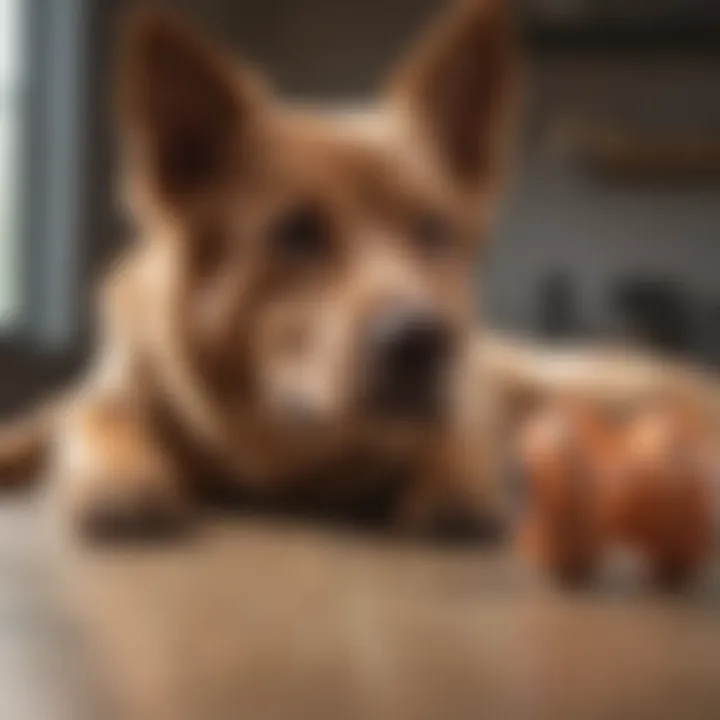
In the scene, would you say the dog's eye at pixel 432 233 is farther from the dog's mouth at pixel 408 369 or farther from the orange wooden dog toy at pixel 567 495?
the orange wooden dog toy at pixel 567 495

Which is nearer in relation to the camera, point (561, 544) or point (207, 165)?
point (561, 544)

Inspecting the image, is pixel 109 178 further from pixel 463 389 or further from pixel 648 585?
pixel 648 585

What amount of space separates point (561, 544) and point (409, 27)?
48.1 inches

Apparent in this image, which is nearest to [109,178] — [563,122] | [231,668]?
[563,122]

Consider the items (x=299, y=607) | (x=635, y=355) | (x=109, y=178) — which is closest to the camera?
(x=299, y=607)

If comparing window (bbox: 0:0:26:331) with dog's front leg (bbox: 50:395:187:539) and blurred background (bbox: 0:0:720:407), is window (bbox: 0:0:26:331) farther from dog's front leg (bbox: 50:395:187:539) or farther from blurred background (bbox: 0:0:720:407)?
dog's front leg (bbox: 50:395:187:539)

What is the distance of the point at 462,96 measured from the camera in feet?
3.72

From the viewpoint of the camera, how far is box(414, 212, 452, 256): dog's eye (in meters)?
1.06

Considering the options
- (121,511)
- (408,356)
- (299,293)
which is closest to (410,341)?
(408,356)

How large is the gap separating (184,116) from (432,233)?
205mm

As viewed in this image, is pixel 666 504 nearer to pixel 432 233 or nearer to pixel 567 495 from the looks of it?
pixel 567 495

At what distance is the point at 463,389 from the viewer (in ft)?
3.44

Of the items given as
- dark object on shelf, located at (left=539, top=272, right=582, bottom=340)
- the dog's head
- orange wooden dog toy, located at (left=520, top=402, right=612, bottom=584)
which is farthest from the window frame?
orange wooden dog toy, located at (left=520, top=402, right=612, bottom=584)

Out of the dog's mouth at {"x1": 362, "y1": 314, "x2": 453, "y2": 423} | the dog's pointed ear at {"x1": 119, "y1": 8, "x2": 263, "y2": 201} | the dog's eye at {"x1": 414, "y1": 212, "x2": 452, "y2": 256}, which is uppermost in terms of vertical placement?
the dog's pointed ear at {"x1": 119, "y1": 8, "x2": 263, "y2": 201}
